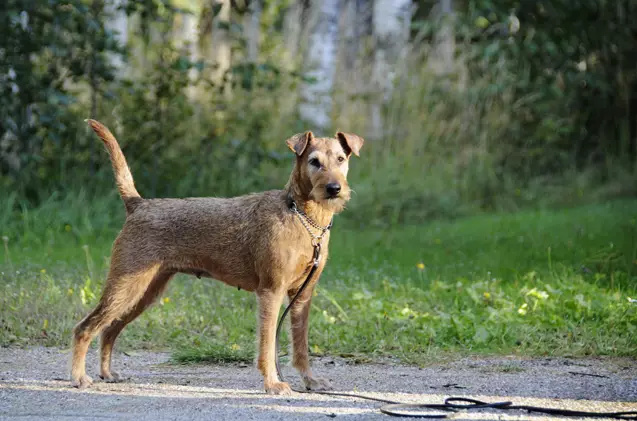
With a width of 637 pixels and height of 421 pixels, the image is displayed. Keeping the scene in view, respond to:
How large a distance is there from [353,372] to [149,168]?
19.9ft

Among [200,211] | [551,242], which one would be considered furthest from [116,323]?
[551,242]

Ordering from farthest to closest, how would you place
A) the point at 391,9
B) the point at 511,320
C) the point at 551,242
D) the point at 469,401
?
the point at 391,9 → the point at 551,242 → the point at 511,320 → the point at 469,401

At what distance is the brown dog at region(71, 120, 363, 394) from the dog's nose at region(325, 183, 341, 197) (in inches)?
2.6

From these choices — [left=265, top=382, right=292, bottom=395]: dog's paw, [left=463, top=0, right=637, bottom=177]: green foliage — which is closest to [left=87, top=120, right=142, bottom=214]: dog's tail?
[left=265, top=382, right=292, bottom=395]: dog's paw

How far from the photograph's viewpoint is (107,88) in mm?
10688

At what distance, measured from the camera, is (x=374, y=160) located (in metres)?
12.3

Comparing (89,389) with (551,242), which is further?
(551,242)

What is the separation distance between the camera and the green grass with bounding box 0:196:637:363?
6.18 meters

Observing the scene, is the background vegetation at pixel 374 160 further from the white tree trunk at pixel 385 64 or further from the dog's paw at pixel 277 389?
the dog's paw at pixel 277 389

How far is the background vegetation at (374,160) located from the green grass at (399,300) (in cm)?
2

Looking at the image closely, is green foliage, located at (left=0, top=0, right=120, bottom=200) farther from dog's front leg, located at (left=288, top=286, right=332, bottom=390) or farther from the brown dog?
dog's front leg, located at (left=288, top=286, right=332, bottom=390)

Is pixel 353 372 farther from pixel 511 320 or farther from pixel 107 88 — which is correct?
pixel 107 88

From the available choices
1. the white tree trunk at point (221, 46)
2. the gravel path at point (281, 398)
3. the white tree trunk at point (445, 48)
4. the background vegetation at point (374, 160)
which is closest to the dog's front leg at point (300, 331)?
the gravel path at point (281, 398)

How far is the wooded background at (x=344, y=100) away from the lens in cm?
1041
